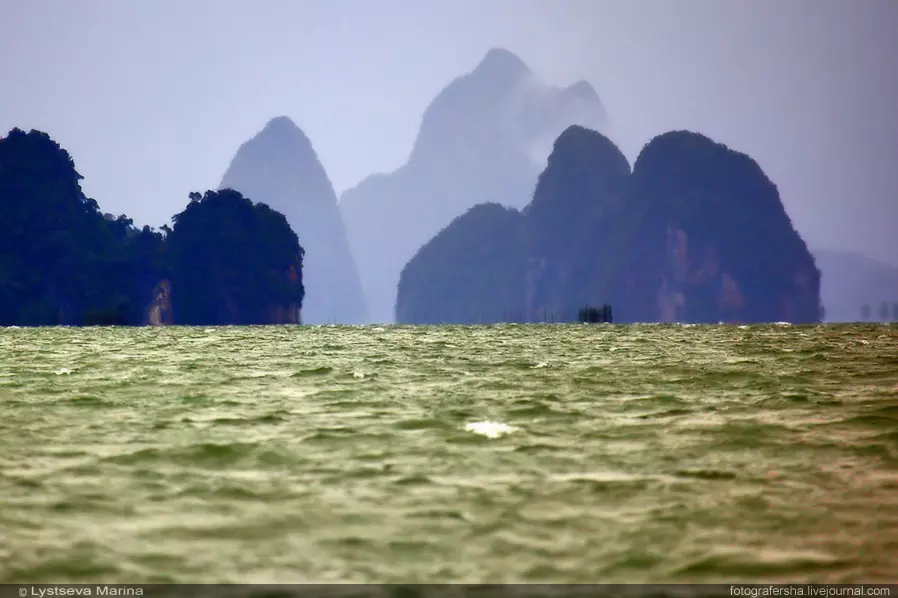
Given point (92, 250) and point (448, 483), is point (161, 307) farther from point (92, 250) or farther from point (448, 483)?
point (448, 483)

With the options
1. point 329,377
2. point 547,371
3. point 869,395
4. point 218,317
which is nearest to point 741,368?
point 547,371

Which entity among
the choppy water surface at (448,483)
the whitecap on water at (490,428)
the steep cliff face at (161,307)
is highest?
the steep cliff face at (161,307)

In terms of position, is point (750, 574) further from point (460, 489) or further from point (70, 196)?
point (70, 196)

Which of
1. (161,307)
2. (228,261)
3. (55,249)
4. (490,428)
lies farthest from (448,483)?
(228,261)

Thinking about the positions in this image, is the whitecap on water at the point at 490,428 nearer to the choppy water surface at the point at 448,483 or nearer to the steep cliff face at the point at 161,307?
the choppy water surface at the point at 448,483

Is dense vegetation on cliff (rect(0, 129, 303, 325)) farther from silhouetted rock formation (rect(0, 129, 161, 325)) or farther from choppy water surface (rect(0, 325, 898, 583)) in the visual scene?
choppy water surface (rect(0, 325, 898, 583))

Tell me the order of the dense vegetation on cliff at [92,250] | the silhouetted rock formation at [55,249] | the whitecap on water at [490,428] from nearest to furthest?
the whitecap on water at [490,428], the silhouetted rock formation at [55,249], the dense vegetation on cliff at [92,250]

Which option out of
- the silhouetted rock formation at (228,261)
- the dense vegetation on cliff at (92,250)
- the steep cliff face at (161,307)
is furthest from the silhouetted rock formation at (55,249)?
the silhouetted rock formation at (228,261)
